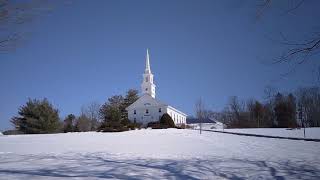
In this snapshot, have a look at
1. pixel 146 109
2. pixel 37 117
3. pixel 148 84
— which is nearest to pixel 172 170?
pixel 37 117

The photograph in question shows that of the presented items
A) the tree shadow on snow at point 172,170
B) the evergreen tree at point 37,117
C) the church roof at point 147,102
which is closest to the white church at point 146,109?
the church roof at point 147,102

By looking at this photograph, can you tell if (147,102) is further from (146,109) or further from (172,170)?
(172,170)

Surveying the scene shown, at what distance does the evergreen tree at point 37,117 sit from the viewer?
53844 millimetres

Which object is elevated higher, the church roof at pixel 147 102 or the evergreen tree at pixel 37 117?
the church roof at pixel 147 102

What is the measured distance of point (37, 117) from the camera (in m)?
54.7

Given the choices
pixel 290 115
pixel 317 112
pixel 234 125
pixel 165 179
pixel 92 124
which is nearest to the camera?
pixel 165 179

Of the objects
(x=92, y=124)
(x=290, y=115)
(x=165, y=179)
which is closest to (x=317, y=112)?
(x=290, y=115)

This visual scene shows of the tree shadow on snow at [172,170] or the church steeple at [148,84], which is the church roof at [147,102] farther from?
the tree shadow on snow at [172,170]

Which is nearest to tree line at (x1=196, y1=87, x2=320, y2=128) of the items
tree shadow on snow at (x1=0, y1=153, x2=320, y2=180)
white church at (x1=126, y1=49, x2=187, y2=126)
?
white church at (x1=126, y1=49, x2=187, y2=126)

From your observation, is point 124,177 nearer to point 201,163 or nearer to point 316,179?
point 201,163

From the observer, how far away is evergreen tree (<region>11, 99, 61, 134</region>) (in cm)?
5384

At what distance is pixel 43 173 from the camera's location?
30.3 feet

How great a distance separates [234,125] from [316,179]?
262 feet

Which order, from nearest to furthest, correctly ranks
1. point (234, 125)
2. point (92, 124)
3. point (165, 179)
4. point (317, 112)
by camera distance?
point (165, 179) → point (317, 112) → point (234, 125) → point (92, 124)
